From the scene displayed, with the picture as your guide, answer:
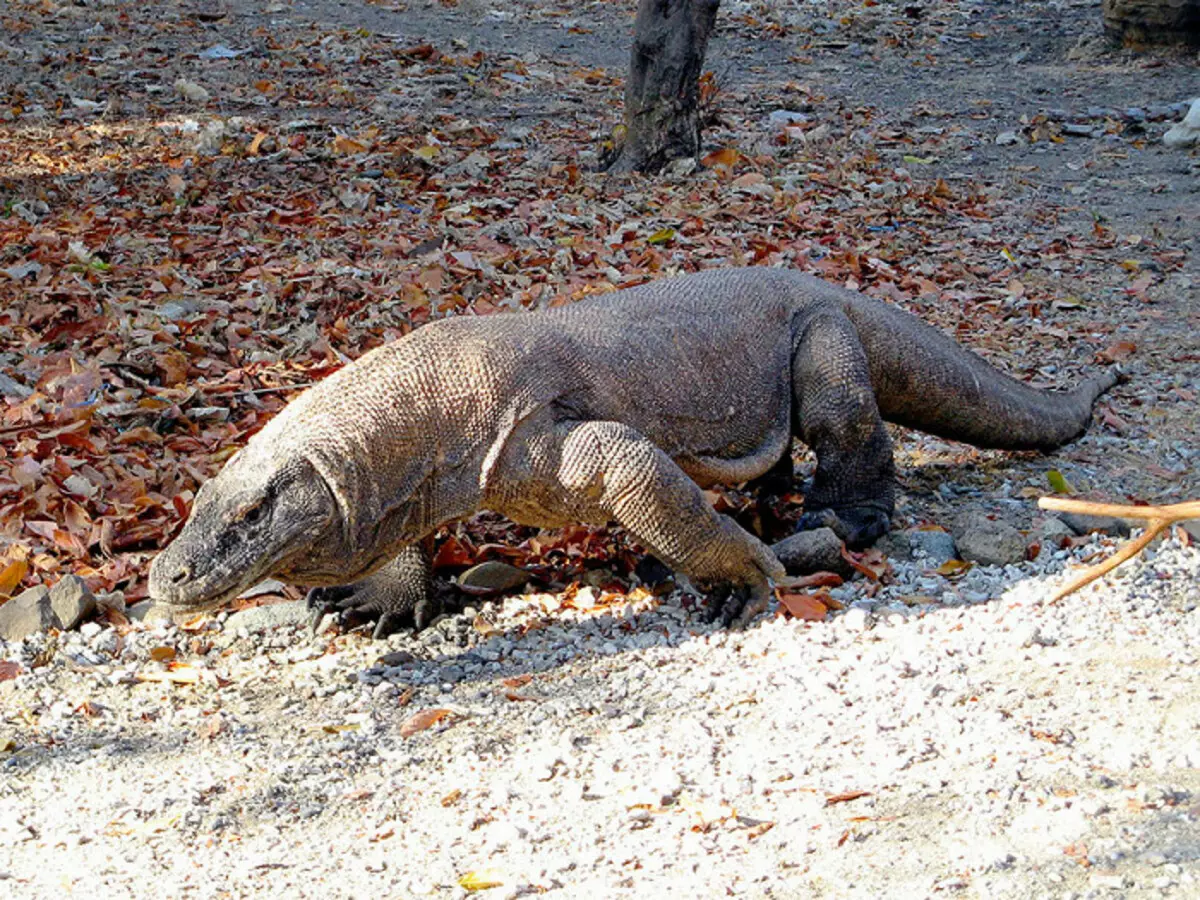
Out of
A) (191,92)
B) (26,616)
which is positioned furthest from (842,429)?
(191,92)

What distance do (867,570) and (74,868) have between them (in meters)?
2.67

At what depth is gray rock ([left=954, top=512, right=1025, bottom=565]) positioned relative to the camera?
4797mm

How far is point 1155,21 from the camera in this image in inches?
496

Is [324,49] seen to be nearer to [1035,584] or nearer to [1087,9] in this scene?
[1087,9]

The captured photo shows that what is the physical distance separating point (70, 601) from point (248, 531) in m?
1.11

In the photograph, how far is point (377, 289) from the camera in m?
7.00

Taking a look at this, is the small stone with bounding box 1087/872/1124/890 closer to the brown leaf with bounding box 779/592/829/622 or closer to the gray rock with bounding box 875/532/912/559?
the brown leaf with bounding box 779/592/829/622

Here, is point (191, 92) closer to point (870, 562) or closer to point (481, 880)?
point (870, 562)

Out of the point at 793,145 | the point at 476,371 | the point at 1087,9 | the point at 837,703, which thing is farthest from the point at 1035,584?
the point at 1087,9

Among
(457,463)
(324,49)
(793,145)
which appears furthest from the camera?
(324,49)

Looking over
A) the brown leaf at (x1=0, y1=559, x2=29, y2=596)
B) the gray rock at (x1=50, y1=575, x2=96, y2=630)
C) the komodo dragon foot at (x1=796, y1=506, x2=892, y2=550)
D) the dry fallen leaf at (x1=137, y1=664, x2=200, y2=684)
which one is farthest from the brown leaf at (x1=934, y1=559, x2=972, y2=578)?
the brown leaf at (x1=0, y1=559, x2=29, y2=596)

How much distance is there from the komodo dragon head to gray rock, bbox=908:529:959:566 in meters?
2.15

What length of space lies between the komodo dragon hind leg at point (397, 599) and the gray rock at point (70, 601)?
70 cm

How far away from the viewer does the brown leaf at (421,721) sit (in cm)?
379
